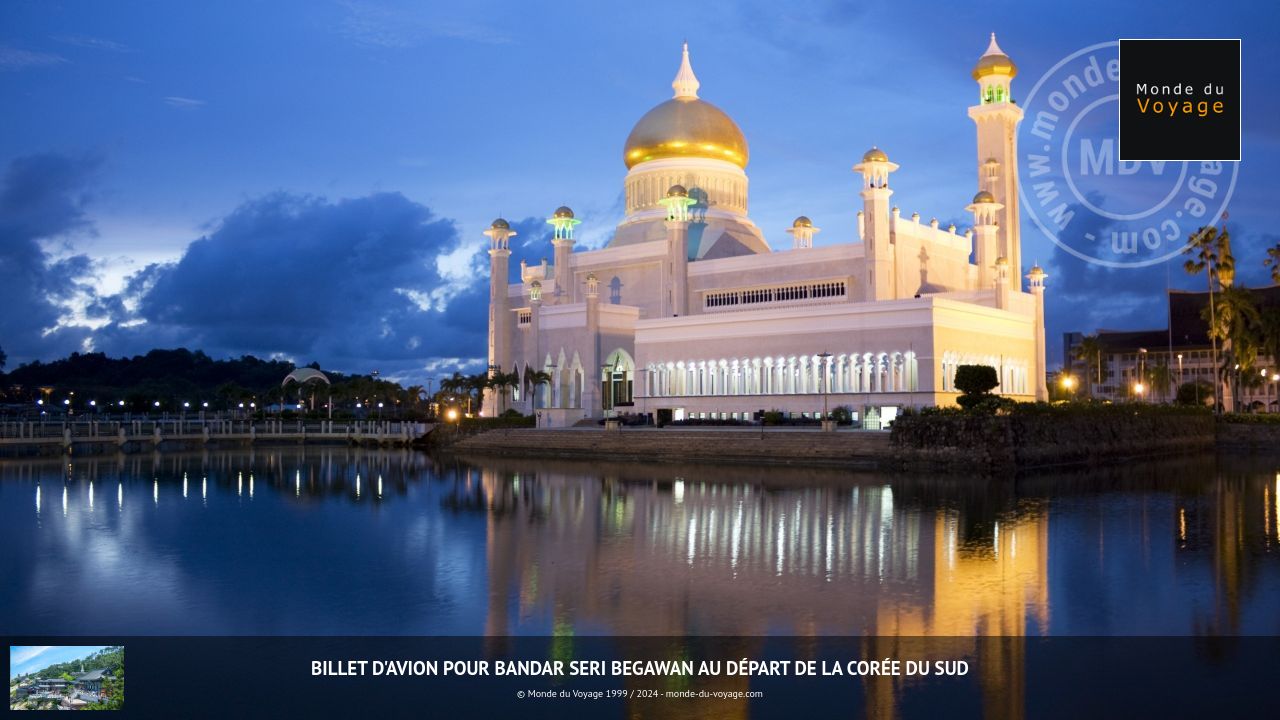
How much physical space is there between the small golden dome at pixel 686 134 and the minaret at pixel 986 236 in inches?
575

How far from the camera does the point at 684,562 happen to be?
48.9ft

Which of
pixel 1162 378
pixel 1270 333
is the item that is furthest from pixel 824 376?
pixel 1162 378

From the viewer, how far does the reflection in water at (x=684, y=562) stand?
11.1m

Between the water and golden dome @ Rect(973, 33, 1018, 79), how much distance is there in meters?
27.0

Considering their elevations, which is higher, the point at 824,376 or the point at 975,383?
the point at 824,376

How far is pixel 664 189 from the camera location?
5675 centimetres

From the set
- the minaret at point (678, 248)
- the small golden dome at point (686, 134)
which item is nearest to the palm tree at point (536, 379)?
the minaret at point (678, 248)

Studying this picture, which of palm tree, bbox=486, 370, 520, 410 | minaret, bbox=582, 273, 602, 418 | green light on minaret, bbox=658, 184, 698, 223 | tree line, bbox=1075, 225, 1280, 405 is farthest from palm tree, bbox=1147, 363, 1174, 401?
palm tree, bbox=486, 370, 520, 410

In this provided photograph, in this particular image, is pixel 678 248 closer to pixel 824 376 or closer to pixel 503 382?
pixel 503 382

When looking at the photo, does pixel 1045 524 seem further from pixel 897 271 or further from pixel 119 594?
pixel 897 271

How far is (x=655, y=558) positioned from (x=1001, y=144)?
40.1 metres

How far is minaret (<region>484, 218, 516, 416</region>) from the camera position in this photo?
5756cm

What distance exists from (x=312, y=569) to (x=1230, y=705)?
37.8ft

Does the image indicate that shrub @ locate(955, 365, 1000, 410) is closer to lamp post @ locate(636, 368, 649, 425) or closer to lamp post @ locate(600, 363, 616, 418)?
lamp post @ locate(636, 368, 649, 425)
